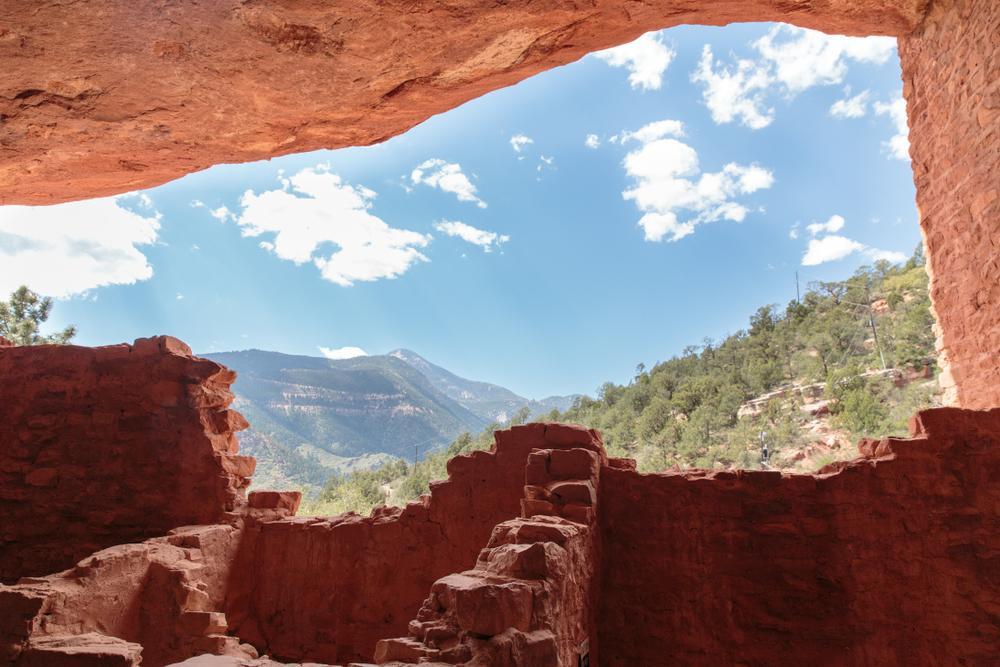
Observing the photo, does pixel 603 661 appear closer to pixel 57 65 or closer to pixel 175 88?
pixel 175 88

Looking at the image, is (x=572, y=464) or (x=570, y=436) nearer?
(x=572, y=464)

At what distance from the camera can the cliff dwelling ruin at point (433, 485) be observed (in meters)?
4.36

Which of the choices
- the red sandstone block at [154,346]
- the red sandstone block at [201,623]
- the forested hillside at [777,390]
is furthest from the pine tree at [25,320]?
the red sandstone block at [201,623]

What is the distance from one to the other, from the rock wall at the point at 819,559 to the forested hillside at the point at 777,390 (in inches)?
248

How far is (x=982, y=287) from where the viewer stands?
5.16 m

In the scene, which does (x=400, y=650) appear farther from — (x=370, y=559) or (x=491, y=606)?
(x=370, y=559)

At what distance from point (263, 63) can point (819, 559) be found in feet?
22.5

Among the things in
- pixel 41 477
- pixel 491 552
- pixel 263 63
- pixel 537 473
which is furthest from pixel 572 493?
pixel 41 477

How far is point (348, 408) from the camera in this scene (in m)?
57.3

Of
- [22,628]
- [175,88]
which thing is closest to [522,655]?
[22,628]

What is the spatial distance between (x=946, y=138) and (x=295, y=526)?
8155 mm

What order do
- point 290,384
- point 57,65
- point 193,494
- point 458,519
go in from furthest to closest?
1. point 290,384
2. point 193,494
3. point 458,519
4. point 57,65

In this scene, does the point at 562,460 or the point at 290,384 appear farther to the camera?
the point at 290,384

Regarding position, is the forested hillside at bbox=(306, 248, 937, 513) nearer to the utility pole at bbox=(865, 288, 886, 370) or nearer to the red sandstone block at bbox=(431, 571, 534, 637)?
the utility pole at bbox=(865, 288, 886, 370)
